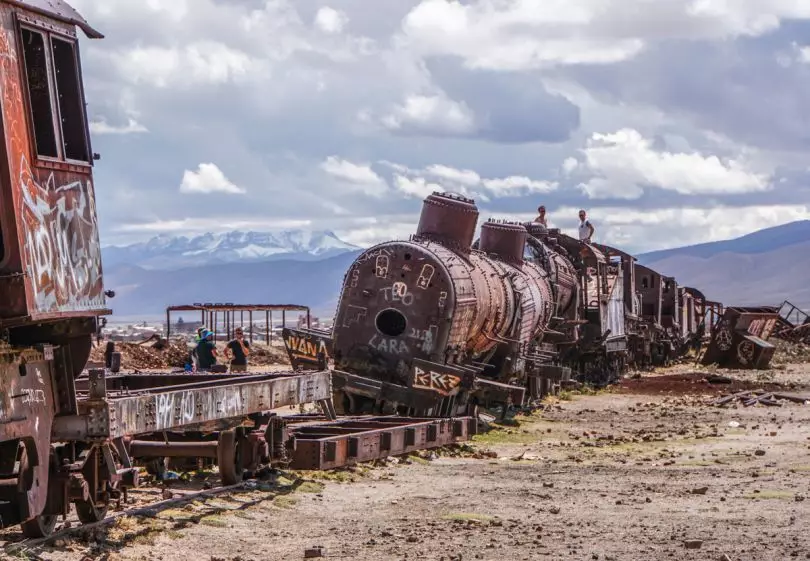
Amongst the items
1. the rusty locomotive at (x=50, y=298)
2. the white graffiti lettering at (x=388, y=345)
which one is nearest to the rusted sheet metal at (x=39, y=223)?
the rusty locomotive at (x=50, y=298)

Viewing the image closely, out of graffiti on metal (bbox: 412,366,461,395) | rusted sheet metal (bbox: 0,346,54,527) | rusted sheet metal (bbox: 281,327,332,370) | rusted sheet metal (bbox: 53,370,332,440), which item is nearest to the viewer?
rusted sheet metal (bbox: 0,346,54,527)

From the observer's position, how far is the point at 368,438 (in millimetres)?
16438

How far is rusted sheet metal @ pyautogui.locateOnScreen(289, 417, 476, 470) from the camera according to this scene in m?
15.4

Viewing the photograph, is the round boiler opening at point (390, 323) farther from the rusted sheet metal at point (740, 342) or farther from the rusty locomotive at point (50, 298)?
the rusted sheet metal at point (740, 342)

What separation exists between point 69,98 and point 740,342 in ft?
120

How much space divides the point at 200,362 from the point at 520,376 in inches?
266

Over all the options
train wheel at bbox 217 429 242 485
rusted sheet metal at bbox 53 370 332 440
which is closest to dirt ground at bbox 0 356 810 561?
train wheel at bbox 217 429 242 485

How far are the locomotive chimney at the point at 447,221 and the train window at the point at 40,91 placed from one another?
550 inches

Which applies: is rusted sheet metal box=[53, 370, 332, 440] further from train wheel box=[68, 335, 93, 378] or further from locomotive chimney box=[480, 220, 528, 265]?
locomotive chimney box=[480, 220, 528, 265]

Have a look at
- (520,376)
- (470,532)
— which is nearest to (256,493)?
(470,532)

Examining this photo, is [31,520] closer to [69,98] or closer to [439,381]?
[69,98]

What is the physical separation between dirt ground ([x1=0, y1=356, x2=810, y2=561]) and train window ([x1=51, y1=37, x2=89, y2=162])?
2886 millimetres

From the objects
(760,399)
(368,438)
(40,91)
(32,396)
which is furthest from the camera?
(760,399)

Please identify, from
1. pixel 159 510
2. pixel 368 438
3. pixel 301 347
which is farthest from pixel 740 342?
pixel 159 510
